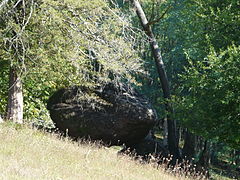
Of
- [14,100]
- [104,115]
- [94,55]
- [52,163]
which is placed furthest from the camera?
[104,115]

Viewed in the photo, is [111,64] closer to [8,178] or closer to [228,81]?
[228,81]

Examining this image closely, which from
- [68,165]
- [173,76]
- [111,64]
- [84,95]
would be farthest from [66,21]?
[173,76]

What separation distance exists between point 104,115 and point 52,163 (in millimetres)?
5977

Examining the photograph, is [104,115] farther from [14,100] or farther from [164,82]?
[164,82]

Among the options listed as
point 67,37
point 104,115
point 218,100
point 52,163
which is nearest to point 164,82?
point 104,115

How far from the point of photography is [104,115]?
12.7m

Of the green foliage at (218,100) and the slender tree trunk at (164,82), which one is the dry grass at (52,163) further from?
the slender tree trunk at (164,82)

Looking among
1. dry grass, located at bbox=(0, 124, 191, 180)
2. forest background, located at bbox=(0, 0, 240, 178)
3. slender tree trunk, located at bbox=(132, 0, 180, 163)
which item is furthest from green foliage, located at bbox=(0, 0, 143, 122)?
slender tree trunk, located at bbox=(132, 0, 180, 163)

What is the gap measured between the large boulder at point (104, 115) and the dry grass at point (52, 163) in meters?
3.12

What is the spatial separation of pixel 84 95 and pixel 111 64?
3003mm

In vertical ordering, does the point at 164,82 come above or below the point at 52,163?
above

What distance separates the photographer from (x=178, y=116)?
510 inches

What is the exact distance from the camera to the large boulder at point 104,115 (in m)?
12.6

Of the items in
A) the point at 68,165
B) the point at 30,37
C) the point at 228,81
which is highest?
the point at 30,37
